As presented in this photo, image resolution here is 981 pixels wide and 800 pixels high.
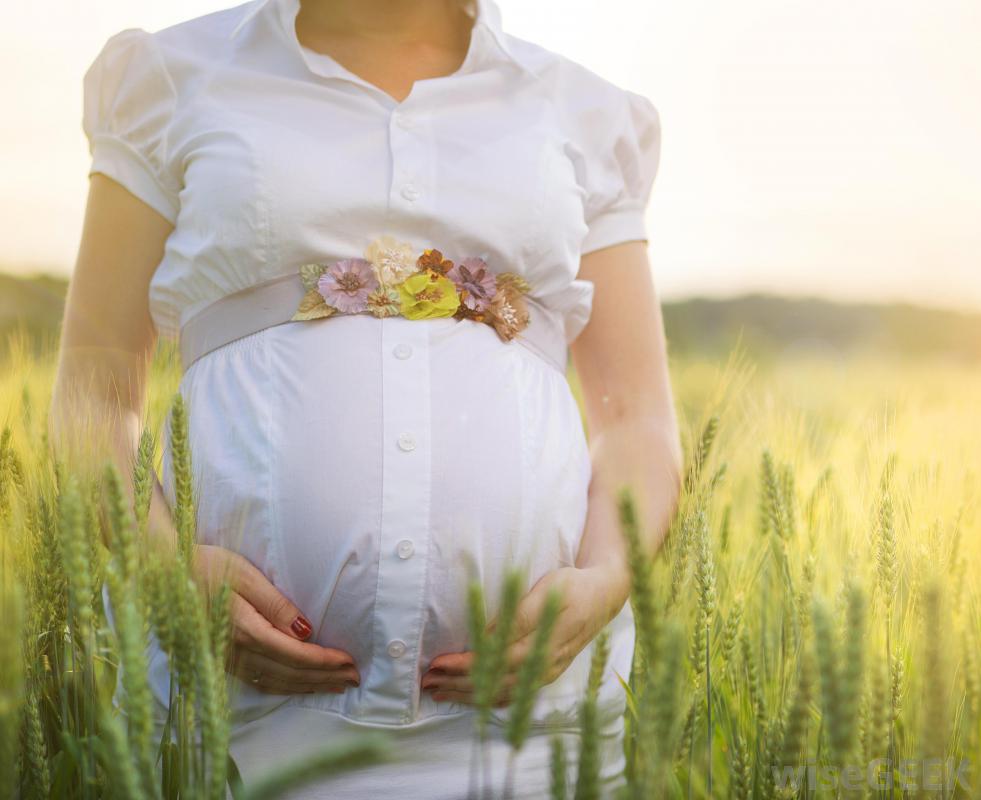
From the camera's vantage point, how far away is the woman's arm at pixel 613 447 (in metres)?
1.14

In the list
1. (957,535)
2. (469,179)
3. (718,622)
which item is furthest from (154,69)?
(957,535)

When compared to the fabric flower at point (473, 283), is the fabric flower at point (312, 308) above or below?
below

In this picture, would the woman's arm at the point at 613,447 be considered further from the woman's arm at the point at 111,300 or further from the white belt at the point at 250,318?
the woman's arm at the point at 111,300

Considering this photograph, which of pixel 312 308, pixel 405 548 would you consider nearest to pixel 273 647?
pixel 405 548

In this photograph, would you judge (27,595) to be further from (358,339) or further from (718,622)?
(718,622)

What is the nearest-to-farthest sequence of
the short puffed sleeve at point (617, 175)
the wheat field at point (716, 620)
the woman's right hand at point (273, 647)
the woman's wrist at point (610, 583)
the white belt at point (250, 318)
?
1. the wheat field at point (716, 620)
2. the woman's right hand at point (273, 647)
3. the woman's wrist at point (610, 583)
4. the white belt at point (250, 318)
5. the short puffed sleeve at point (617, 175)

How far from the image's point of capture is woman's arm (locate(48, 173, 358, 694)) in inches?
41.9

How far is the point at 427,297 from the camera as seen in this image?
127cm

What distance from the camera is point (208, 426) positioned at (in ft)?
4.07

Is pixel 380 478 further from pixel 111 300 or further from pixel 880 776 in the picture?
pixel 880 776

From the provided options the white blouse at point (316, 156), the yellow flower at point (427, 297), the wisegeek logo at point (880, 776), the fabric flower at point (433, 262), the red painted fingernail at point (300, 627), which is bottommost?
the wisegeek logo at point (880, 776)

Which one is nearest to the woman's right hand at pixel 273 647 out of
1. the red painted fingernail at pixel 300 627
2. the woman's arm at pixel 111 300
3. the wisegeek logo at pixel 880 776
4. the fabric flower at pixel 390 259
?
the red painted fingernail at pixel 300 627

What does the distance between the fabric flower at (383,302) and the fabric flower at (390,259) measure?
12mm

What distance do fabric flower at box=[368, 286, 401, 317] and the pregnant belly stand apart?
0.05 ft
